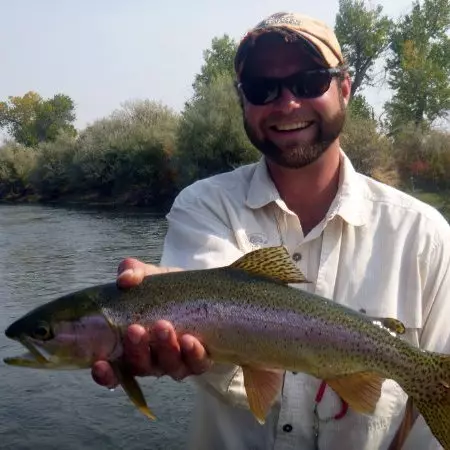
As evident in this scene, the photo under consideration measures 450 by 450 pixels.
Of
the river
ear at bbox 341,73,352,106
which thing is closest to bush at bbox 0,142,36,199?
the river

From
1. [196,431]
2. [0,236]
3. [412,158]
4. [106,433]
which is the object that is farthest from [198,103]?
[196,431]

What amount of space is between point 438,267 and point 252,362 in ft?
3.46

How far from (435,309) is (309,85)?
1.27m

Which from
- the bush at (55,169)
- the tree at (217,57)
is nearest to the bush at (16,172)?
the bush at (55,169)

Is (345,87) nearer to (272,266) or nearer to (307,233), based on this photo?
(307,233)

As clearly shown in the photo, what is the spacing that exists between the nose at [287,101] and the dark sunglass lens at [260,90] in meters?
0.04

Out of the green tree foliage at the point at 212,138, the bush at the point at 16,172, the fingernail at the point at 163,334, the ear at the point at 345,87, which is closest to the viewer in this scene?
the fingernail at the point at 163,334

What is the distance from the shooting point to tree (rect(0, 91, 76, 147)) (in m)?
91.8

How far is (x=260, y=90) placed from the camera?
11.3ft

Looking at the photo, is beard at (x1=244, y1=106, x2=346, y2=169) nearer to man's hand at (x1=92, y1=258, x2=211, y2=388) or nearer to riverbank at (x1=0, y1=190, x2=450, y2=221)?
man's hand at (x1=92, y1=258, x2=211, y2=388)

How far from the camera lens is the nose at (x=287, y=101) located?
339 centimetres

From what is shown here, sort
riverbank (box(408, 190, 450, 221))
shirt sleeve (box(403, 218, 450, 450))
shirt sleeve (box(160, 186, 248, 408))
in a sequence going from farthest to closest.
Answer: riverbank (box(408, 190, 450, 221)) → shirt sleeve (box(403, 218, 450, 450)) → shirt sleeve (box(160, 186, 248, 408))

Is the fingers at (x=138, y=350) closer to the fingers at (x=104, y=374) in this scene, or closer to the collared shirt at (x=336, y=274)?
the fingers at (x=104, y=374)

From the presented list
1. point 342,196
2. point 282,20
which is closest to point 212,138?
point 282,20
